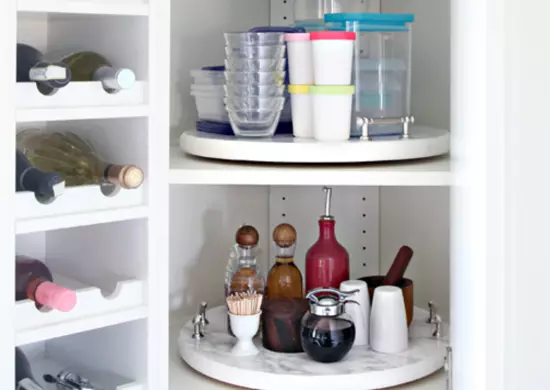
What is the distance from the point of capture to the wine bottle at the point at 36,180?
46.2 inches

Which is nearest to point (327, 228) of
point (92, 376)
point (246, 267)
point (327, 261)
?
point (327, 261)

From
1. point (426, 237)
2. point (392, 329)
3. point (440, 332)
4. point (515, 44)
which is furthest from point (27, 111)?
point (426, 237)

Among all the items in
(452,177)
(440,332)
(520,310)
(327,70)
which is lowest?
(440,332)

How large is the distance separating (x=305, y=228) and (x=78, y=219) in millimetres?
771

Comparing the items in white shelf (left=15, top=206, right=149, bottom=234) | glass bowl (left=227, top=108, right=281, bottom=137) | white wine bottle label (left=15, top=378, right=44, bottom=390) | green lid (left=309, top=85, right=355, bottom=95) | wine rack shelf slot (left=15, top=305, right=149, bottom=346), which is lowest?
white wine bottle label (left=15, top=378, right=44, bottom=390)

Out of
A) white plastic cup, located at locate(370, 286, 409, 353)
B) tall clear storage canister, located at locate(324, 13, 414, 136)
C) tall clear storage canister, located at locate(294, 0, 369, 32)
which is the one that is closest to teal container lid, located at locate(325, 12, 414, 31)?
tall clear storage canister, located at locate(324, 13, 414, 136)

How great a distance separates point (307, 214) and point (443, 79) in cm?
40

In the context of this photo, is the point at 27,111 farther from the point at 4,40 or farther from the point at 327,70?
the point at 327,70

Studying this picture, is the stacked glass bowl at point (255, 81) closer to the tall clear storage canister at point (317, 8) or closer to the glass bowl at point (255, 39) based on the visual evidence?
the glass bowl at point (255, 39)

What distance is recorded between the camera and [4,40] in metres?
1.12

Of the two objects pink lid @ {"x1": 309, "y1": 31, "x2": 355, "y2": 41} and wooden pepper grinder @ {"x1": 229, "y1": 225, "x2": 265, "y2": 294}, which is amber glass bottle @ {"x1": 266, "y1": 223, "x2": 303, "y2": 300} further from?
pink lid @ {"x1": 309, "y1": 31, "x2": 355, "y2": 41}

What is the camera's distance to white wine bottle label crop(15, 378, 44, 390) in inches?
47.6

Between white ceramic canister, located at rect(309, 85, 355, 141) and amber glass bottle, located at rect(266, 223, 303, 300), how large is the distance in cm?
25

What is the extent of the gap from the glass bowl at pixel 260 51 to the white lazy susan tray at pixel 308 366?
19.6 inches
